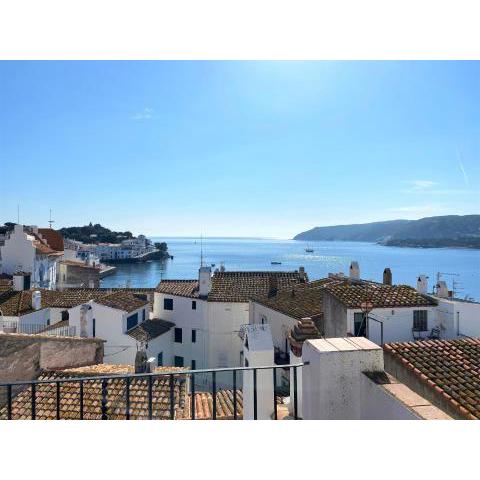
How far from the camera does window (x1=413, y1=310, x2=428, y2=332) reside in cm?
1145

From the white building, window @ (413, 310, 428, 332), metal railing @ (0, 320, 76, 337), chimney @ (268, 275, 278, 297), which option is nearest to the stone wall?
metal railing @ (0, 320, 76, 337)

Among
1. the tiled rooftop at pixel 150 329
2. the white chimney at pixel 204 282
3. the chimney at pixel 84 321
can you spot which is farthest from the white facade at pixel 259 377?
the white chimney at pixel 204 282

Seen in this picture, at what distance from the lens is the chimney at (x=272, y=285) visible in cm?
2037

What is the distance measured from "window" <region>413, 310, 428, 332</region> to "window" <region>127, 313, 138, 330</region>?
36.2 ft

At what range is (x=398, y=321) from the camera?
11281 mm

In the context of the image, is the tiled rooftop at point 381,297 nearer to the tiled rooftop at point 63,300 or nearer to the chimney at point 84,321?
the tiled rooftop at point 63,300

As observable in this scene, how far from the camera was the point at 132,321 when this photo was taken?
17562 mm

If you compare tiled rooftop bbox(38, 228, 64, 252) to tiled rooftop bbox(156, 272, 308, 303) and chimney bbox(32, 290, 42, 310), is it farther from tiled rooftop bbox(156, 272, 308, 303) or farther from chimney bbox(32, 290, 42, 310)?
tiled rooftop bbox(156, 272, 308, 303)

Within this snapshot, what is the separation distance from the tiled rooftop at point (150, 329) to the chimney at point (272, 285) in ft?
16.6
